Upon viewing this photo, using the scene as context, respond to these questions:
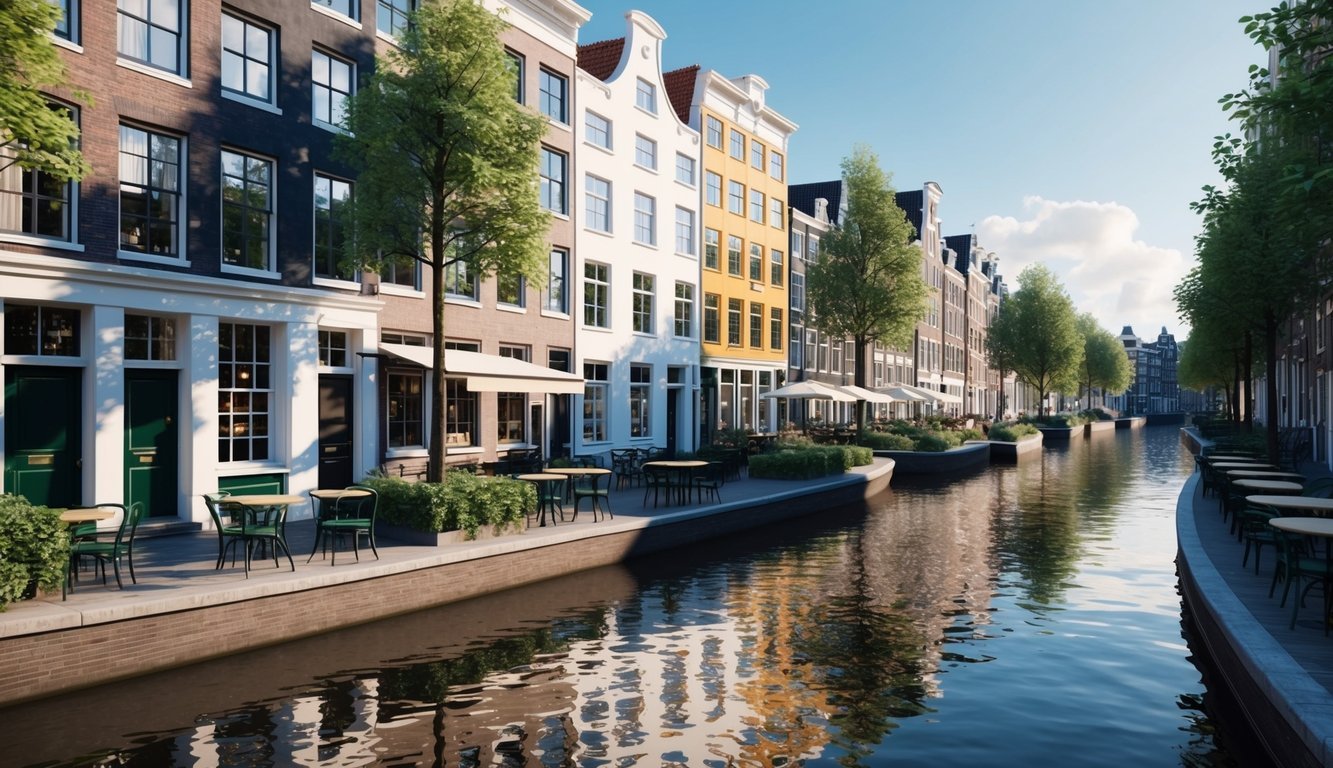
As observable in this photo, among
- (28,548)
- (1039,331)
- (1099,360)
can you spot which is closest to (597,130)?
(28,548)

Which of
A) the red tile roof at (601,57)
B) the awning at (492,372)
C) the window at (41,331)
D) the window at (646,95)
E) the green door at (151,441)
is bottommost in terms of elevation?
the green door at (151,441)

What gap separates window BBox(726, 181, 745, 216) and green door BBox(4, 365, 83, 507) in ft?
84.5

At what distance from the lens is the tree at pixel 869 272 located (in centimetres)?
3769

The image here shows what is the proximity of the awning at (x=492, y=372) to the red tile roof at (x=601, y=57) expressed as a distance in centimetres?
1474

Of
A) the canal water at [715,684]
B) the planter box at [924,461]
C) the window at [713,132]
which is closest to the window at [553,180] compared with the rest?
the window at [713,132]

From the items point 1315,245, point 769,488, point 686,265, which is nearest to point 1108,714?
point 1315,245

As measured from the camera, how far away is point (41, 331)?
13641 millimetres

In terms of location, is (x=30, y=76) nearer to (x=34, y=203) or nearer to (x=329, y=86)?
(x=34, y=203)

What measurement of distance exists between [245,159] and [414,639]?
1077 centimetres

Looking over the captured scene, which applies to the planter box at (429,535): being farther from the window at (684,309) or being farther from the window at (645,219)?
the window at (684,309)

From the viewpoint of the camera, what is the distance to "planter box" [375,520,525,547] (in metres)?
13.2

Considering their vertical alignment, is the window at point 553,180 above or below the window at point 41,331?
above

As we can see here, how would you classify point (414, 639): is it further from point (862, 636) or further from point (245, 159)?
point (245, 159)

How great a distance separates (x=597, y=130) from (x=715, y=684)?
21773mm
